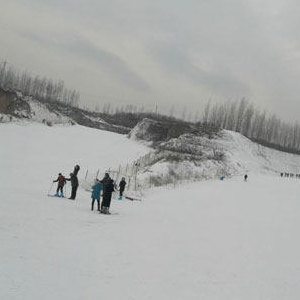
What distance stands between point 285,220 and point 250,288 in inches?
422

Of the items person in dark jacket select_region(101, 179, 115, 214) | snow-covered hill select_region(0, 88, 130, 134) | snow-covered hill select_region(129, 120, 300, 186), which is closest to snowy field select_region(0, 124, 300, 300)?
person in dark jacket select_region(101, 179, 115, 214)

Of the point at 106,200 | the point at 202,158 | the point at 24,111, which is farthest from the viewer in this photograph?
the point at 24,111

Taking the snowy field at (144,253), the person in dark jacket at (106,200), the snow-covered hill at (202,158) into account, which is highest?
the snow-covered hill at (202,158)

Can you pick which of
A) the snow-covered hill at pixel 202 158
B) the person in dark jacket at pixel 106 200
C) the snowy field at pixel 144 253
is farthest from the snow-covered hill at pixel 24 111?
the snowy field at pixel 144 253

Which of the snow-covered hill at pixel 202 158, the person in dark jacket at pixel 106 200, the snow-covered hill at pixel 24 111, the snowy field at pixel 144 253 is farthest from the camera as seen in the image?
the snow-covered hill at pixel 24 111

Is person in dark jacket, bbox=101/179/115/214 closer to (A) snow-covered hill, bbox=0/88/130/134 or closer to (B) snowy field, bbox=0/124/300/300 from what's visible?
(B) snowy field, bbox=0/124/300/300

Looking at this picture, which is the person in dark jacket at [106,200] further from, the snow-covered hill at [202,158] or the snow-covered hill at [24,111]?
the snow-covered hill at [24,111]

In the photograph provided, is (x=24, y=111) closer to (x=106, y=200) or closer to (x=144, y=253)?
(x=106, y=200)

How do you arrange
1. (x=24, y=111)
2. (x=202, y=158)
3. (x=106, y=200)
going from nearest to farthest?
(x=106, y=200) < (x=202, y=158) < (x=24, y=111)

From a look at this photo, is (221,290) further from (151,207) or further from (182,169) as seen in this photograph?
(182,169)

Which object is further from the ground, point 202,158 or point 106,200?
point 202,158

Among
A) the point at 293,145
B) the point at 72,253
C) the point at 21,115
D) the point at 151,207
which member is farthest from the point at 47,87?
the point at 72,253

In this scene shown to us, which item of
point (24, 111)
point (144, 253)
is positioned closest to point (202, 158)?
point (24, 111)

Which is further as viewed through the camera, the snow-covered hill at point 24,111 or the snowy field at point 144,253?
the snow-covered hill at point 24,111
